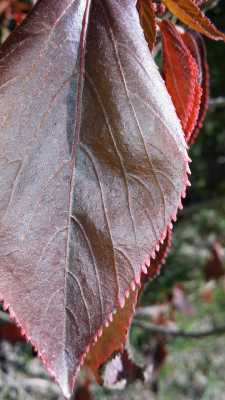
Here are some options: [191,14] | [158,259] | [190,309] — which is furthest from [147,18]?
[190,309]

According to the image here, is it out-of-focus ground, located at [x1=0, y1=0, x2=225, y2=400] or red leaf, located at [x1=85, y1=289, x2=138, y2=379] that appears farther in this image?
out-of-focus ground, located at [x1=0, y1=0, x2=225, y2=400]

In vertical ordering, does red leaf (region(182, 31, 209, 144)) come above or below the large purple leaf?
below

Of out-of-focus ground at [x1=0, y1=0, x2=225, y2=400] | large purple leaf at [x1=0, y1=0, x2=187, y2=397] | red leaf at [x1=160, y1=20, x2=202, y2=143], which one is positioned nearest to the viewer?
large purple leaf at [x1=0, y1=0, x2=187, y2=397]

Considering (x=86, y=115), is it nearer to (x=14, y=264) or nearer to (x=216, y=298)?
(x=14, y=264)

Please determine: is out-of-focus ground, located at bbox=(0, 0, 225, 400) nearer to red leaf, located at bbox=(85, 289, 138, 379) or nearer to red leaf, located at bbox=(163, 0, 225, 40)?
red leaf, located at bbox=(85, 289, 138, 379)

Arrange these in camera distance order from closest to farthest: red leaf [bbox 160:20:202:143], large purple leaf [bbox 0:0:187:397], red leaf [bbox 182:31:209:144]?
1. large purple leaf [bbox 0:0:187:397]
2. red leaf [bbox 160:20:202:143]
3. red leaf [bbox 182:31:209:144]

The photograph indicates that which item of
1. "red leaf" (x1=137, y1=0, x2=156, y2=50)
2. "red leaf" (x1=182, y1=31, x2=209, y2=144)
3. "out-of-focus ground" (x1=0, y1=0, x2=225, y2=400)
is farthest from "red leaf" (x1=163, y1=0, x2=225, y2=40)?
"out-of-focus ground" (x1=0, y1=0, x2=225, y2=400)
